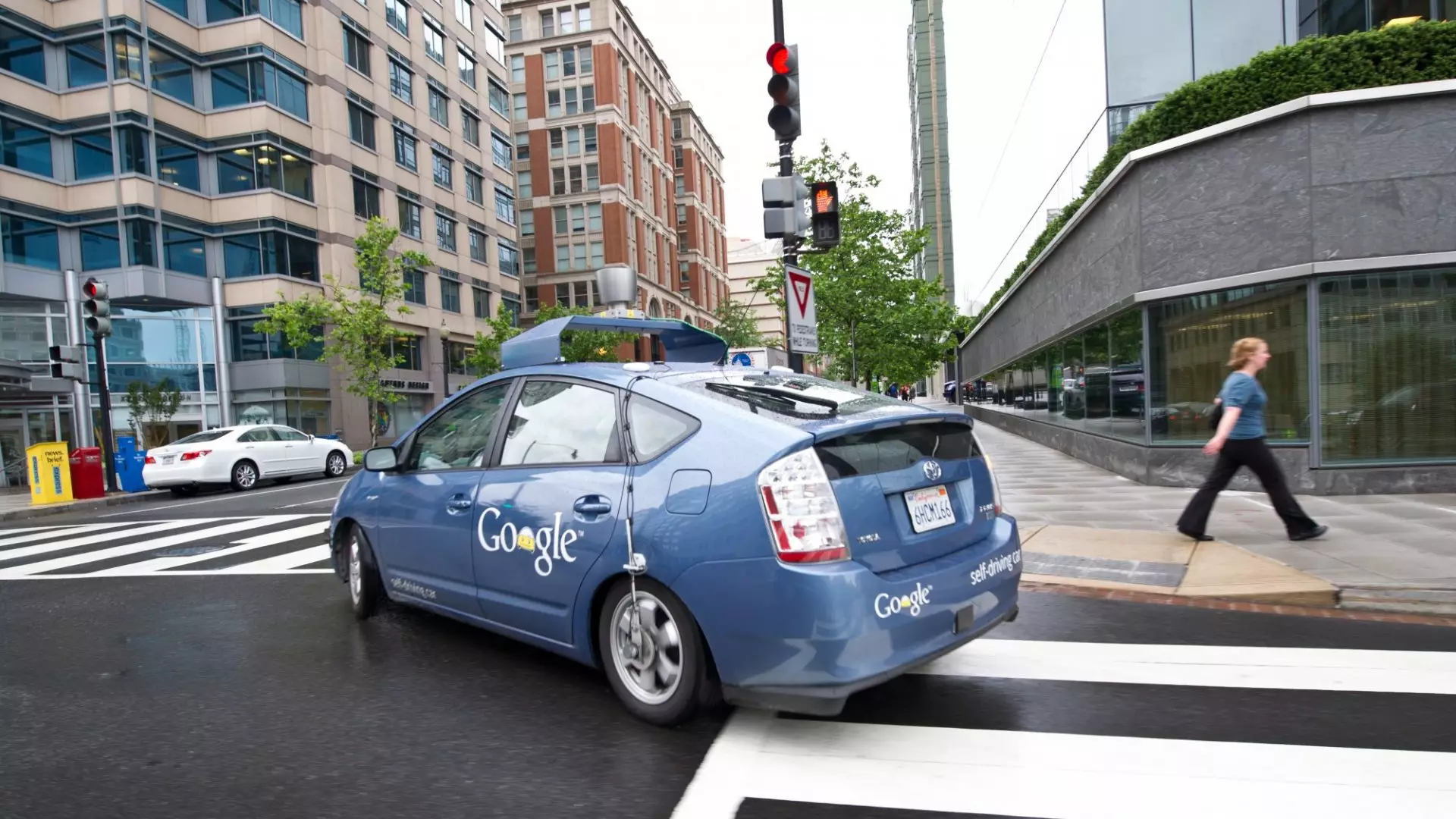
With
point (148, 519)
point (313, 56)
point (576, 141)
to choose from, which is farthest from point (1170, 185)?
point (576, 141)

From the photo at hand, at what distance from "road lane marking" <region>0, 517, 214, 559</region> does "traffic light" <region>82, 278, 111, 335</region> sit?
8.05m

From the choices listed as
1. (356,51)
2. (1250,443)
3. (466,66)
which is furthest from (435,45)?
(1250,443)

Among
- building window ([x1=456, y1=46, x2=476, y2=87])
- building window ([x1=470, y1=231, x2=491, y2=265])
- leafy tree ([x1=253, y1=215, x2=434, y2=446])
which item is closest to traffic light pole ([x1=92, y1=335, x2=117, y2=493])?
leafy tree ([x1=253, y1=215, x2=434, y2=446])

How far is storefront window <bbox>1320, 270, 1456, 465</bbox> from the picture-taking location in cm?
870

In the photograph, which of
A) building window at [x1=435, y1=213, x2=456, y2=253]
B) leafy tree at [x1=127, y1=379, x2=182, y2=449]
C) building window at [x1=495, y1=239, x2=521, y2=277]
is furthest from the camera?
building window at [x1=495, y1=239, x2=521, y2=277]

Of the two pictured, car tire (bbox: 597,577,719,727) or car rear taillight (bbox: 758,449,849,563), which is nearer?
car rear taillight (bbox: 758,449,849,563)

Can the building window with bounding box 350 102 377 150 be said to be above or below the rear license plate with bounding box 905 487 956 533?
above

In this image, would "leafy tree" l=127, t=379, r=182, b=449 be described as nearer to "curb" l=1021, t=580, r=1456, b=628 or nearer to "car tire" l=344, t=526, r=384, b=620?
"car tire" l=344, t=526, r=384, b=620

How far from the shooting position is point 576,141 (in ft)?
223

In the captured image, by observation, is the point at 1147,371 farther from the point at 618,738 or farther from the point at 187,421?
the point at 187,421

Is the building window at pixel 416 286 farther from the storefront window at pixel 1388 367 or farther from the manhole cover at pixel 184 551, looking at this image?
the storefront window at pixel 1388 367

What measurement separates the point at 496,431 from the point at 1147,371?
931 cm

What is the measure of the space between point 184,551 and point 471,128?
143 feet

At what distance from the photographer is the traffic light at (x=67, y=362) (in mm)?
16797
